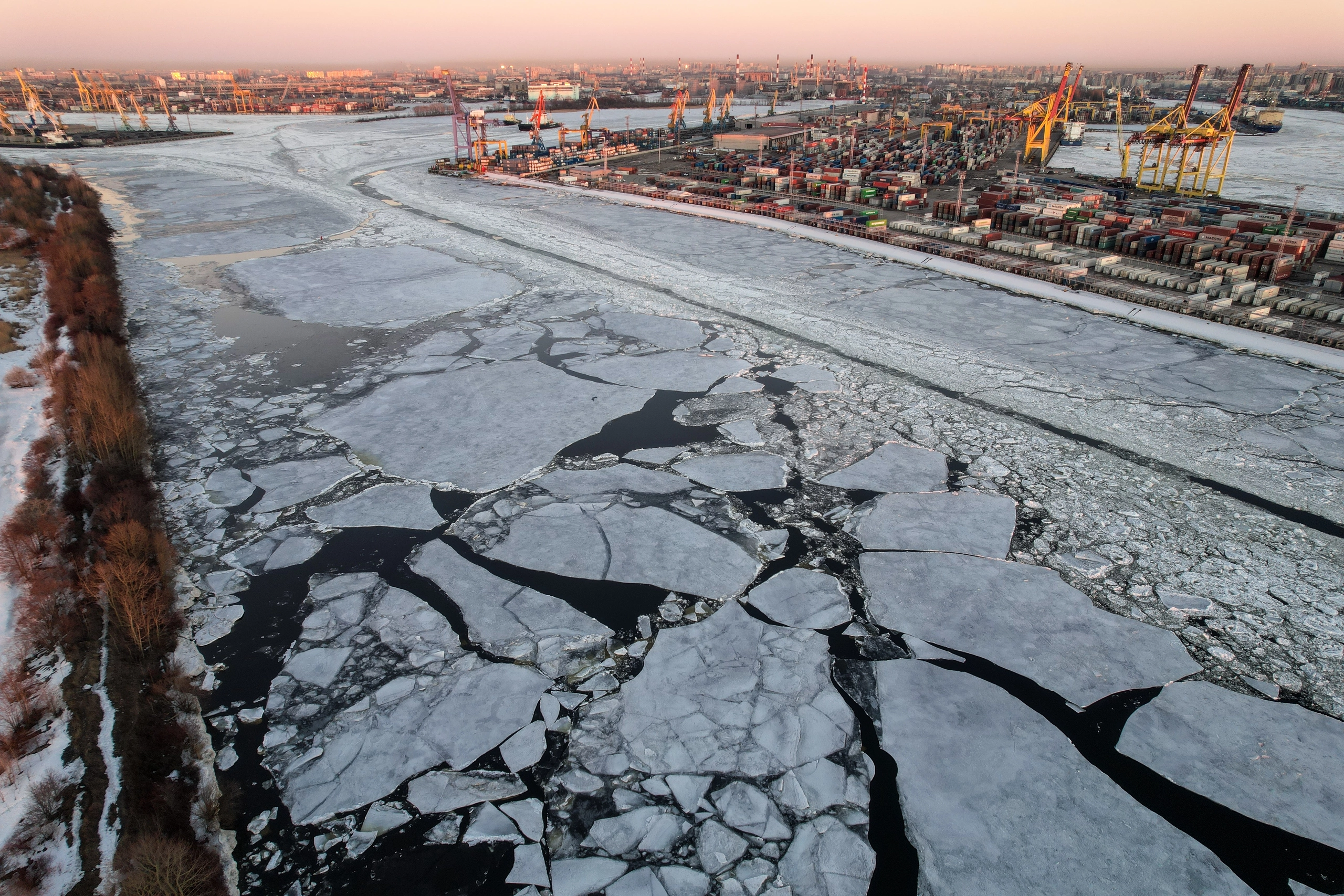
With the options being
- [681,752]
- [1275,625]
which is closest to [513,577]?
[681,752]

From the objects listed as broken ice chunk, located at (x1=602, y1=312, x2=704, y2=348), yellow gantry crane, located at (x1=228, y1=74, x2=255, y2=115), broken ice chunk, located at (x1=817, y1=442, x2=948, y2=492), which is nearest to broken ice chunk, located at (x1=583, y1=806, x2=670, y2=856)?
broken ice chunk, located at (x1=817, y1=442, x2=948, y2=492)

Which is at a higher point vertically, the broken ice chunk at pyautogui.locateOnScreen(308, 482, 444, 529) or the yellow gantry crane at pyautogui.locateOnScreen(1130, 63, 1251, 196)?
the yellow gantry crane at pyautogui.locateOnScreen(1130, 63, 1251, 196)

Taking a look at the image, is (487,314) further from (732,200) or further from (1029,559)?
(732,200)

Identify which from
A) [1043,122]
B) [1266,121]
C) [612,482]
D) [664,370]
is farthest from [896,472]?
[1266,121]

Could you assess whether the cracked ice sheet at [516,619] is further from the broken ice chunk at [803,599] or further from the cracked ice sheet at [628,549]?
the broken ice chunk at [803,599]

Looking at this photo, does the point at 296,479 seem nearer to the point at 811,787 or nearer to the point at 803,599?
the point at 803,599

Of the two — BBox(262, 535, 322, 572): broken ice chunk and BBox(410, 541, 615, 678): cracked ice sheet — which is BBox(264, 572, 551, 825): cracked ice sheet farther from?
BBox(262, 535, 322, 572): broken ice chunk
